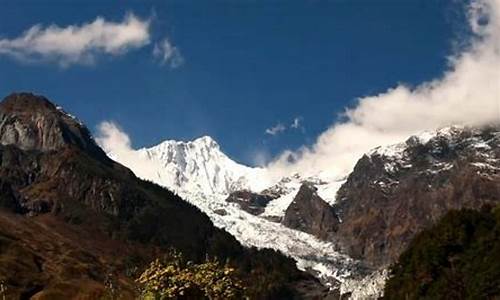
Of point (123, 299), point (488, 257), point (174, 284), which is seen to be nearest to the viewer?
point (174, 284)

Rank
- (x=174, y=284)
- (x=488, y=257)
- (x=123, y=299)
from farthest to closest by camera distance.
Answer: (x=488, y=257), (x=123, y=299), (x=174, y=284)

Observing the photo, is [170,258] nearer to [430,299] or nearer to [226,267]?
[226,267]

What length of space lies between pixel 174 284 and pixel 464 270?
572 ft

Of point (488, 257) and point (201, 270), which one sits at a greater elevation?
point (488, 257)

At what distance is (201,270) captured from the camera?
1358 inches

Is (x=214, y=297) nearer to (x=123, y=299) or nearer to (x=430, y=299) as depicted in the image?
(x=123, y=299)

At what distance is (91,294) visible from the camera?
4084cm

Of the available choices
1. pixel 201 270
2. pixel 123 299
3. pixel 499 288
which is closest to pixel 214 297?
pixel 201 270

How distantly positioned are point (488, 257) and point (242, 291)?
554 feet

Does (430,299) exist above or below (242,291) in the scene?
above

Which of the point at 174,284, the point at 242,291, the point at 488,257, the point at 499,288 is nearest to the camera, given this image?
the point at 174,284

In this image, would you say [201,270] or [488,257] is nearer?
[201,270]

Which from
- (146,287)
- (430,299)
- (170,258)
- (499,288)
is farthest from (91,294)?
(430,299)

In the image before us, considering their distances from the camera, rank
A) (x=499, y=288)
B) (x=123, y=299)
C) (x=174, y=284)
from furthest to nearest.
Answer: (x=499, y=288)
(x=123, y=299)
(x=174, y=284)
